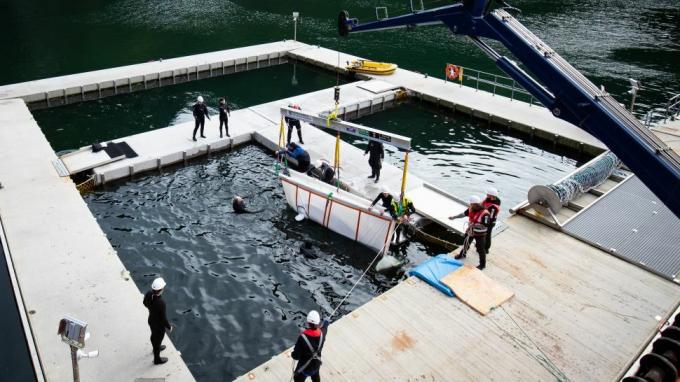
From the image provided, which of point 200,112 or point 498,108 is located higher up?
point 200,112

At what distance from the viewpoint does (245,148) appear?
71.7 feet

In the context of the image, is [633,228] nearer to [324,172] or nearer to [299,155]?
[324,172]

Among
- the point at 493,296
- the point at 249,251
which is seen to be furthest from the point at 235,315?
the point at 493,296

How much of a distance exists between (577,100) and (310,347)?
8.73 m

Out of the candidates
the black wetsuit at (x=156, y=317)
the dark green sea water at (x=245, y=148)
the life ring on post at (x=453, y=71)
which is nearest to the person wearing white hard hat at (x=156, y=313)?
the black wetsuit at (x=156, y=317)

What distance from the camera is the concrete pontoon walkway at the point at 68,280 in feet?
33.0

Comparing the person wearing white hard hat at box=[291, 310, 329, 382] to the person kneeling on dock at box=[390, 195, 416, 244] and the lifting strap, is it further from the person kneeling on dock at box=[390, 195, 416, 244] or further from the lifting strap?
the person kneeling on dock at box=[390, 195, 416, 244]

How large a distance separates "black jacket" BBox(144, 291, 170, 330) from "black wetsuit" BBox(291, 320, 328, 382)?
8.69 feet

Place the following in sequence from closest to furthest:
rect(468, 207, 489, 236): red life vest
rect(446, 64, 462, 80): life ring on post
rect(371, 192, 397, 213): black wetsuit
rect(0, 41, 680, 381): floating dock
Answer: rect(0, 41, 680, 381): floating dock → rect(468, 207, 489, 236): red life vest → rect(371, 192, 397, 213): black wetsuit → rect(446, 64, 462, 80): life ring on post

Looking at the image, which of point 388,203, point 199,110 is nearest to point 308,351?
point 388,203

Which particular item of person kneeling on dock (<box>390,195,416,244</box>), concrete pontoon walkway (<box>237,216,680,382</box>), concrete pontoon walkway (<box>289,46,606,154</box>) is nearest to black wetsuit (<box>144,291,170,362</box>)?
concrete pontoon walkway (<box>237,216,680,382</box>)

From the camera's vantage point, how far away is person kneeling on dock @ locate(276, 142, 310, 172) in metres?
18.1

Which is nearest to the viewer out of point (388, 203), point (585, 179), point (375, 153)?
point (388, 203)

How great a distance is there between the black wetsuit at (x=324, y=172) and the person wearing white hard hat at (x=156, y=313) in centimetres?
851
